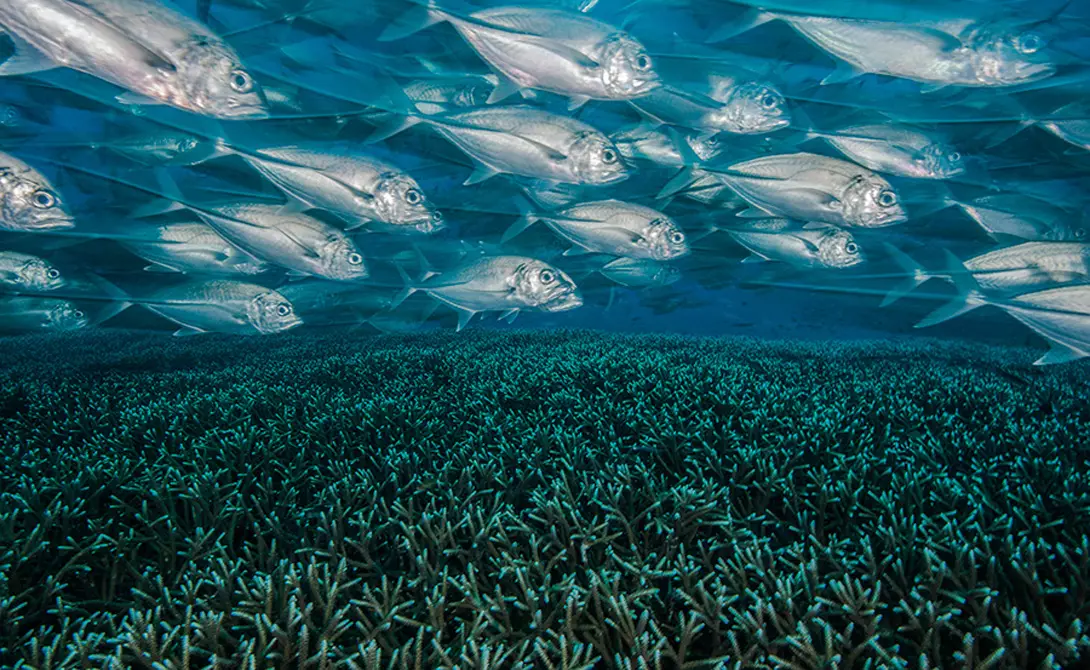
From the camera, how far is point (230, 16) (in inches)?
322

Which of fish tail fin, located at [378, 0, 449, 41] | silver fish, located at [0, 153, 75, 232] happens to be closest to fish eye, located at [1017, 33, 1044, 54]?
fish tail fin, located at [378, 0, 449, 41]

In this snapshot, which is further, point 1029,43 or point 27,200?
point 1029,43

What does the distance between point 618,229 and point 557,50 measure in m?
1.86

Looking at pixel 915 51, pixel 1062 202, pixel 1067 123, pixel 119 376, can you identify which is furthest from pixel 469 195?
pixel 1062 202

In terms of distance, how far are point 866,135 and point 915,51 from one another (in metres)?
0.93

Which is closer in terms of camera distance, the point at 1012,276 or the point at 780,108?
the point at 1012,276

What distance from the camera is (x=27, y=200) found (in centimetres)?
395

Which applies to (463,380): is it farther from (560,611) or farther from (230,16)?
(230,16)

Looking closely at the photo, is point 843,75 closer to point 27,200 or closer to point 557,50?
point 557,50

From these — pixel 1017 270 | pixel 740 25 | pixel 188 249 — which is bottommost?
pixel 188 249

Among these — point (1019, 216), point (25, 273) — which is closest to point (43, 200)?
point (25, 273)

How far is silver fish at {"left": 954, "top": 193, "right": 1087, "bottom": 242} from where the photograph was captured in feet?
20.3

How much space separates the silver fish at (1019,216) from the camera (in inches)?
244

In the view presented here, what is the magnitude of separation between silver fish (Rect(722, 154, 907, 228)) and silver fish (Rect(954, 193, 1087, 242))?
2086 millimetres
